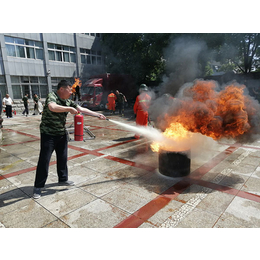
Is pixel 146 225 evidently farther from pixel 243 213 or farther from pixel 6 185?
pixel 6 185

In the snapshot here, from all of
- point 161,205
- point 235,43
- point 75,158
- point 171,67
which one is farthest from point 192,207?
point 235,43

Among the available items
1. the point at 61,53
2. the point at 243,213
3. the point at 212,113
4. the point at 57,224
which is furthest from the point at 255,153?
the point at 61,53

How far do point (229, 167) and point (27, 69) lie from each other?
2275 cm

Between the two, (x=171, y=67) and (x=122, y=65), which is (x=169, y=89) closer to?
(x=171, y=67)

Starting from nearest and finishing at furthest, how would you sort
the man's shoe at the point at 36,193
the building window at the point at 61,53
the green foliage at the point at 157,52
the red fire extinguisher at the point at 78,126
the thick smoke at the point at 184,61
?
the man's shoe at the point at 36,193
the red fire extinguisher at the point at 78,126
the thick smoke at the point at 184,61
the green foliage at the point at 157,52
the building window at the point at 61,53

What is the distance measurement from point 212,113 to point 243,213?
1975 millimetres

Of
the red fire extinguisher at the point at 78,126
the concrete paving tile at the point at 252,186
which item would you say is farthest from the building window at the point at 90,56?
the concrete paving tile at the point at 252,186

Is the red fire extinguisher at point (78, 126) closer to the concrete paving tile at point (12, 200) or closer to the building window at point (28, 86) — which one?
the concrete paving tile at point (12, 200)

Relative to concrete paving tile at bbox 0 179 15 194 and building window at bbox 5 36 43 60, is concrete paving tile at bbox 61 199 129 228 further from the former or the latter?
building window at bbox 5 36 43 60

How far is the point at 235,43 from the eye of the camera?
16.3 m

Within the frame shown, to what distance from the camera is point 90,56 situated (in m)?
27.6

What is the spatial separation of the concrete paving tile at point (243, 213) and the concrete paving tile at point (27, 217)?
2.81 meters

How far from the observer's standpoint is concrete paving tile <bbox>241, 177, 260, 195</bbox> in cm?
381

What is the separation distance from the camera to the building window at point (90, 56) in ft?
87.6
